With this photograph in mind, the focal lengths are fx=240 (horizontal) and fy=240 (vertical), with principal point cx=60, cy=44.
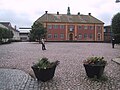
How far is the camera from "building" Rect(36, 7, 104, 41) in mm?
82188

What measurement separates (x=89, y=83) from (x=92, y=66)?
0.78 metres

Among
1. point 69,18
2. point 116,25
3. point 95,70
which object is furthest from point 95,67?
point 69,18

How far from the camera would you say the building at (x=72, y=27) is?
82188mm

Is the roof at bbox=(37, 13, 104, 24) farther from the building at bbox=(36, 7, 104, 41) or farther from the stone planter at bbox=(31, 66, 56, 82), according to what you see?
the stone planter at bbox=(31, 66, 56, 82)

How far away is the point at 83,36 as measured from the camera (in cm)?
8544

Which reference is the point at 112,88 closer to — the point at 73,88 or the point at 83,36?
the point at 73,88

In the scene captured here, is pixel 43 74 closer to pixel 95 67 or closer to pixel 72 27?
pixel 95 67

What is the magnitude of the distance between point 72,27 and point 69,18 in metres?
3.67

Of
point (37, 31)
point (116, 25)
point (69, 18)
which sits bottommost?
point (37, 31)

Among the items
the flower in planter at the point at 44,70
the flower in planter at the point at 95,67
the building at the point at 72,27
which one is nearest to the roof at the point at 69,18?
the building at the point at 72,27

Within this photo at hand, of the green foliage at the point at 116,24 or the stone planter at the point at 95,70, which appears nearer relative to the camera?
the stone planter at the point at 95,70

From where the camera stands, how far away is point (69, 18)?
8500cm

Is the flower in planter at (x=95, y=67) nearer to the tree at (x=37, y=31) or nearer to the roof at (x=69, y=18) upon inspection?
the tree at (x=37, y=31)

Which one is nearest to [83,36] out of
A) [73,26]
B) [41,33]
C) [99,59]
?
[73,26]
